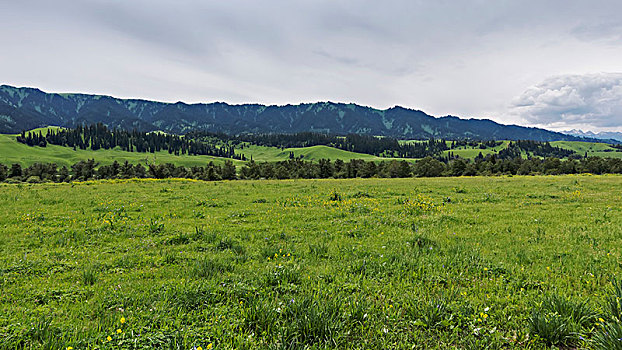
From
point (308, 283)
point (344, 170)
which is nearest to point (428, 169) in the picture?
point (344, 170)

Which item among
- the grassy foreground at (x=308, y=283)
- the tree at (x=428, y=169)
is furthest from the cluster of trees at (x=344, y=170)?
the grassy foreground at (x=308, y=283)

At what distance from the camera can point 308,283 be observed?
252 inches

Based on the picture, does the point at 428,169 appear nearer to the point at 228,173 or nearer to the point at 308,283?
the point at 228,173

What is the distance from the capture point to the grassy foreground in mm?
4516

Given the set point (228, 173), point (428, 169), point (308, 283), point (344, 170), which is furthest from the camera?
point (344, 170)

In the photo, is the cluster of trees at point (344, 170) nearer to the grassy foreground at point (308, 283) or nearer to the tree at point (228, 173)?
the tree at point (228, 173)

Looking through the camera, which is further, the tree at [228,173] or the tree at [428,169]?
the tree at [228,173]

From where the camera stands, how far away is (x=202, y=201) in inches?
770

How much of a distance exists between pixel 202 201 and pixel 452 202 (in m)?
17.5

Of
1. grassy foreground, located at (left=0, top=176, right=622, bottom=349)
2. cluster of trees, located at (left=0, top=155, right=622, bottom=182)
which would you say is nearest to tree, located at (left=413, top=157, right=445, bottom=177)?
cluster of trees, located at (left=0, top=155, right=622, bottom=182)

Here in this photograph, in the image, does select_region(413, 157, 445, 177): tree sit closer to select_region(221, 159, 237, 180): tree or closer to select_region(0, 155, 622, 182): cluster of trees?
select_region(0, 155, 622, 182): cluster of trees

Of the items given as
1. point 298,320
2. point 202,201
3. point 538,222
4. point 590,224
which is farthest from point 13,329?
point 590,224

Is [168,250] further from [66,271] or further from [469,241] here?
[469,241]

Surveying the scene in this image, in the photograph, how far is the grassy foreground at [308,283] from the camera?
178 inches
